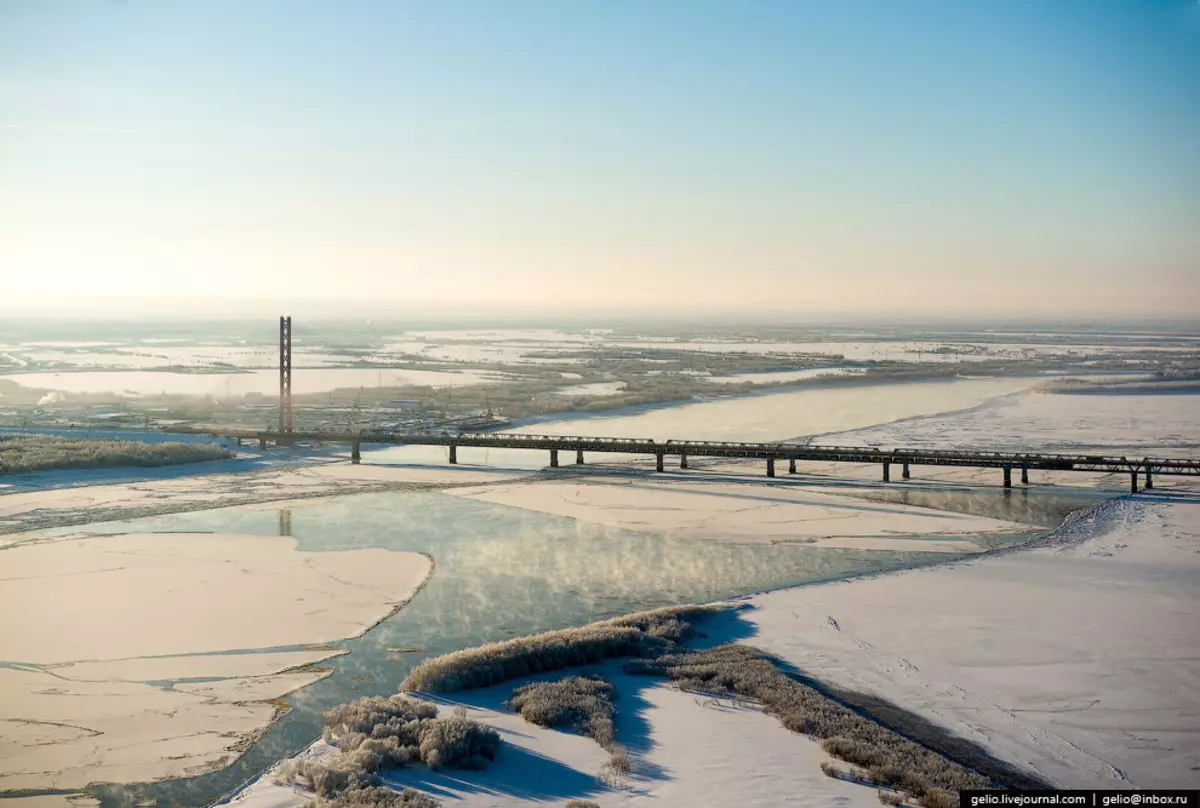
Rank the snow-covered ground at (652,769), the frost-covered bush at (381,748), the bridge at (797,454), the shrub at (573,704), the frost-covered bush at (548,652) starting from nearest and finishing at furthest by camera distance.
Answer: the frost-covered bush at (381,748) < the snow-covered ground at (652,769) < the shrub at (573,704) < the frost-covered bush at (548,652) < the bridge at (797,454)

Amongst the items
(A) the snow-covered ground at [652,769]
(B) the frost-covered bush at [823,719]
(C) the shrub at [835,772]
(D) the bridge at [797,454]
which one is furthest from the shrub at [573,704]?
(D) the bridge at [797,454]

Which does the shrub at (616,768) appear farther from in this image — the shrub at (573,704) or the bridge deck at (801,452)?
the bridge deck at (801,452)

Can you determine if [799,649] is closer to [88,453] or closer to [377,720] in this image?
[377,720]

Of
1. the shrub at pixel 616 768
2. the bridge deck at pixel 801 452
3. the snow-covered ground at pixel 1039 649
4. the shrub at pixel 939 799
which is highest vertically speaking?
the bridge deck at pixel 801 452

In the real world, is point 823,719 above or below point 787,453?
below

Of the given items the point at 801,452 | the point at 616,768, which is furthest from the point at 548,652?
the point at 801,452

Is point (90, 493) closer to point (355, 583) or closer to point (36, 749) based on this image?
point (355, 583)
